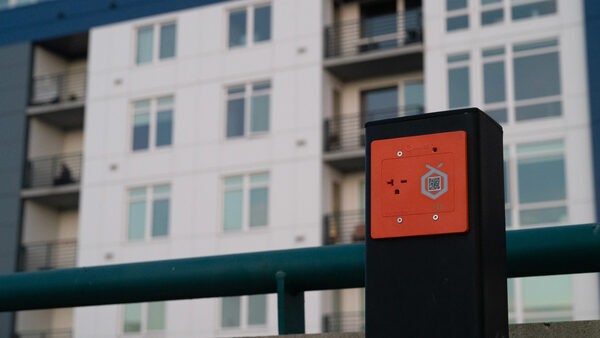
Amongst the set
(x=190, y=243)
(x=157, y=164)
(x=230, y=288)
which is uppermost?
(x=157, y=164)

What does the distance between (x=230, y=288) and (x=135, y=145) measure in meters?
30.4

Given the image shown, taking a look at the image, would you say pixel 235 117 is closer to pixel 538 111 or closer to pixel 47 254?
pixel 47 254

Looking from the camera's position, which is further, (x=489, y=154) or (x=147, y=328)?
(x=147, y=328)

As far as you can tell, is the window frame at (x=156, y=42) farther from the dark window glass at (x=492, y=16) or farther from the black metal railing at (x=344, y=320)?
the dark window glass at (x=492, y=16)

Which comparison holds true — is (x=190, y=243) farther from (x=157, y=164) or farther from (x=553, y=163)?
(x=553, y=163)

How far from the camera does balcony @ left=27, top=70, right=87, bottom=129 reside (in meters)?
35.4

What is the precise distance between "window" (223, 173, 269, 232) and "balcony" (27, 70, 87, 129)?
685 centimetres

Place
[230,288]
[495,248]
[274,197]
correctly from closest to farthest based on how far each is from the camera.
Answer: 1. [495,248]
2. [230,288]
3. [274,197]

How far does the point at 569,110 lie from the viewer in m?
27.3

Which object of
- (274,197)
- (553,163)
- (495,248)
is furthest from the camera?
(274,197)

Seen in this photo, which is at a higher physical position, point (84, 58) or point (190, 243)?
point (84, 58)

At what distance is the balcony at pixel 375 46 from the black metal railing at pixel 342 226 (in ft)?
14.4

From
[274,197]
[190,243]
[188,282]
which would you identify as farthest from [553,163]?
[188,282]

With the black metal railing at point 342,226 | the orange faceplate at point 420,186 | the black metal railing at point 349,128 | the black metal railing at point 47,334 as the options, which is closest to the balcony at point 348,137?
the black metal railing at point 349,128
